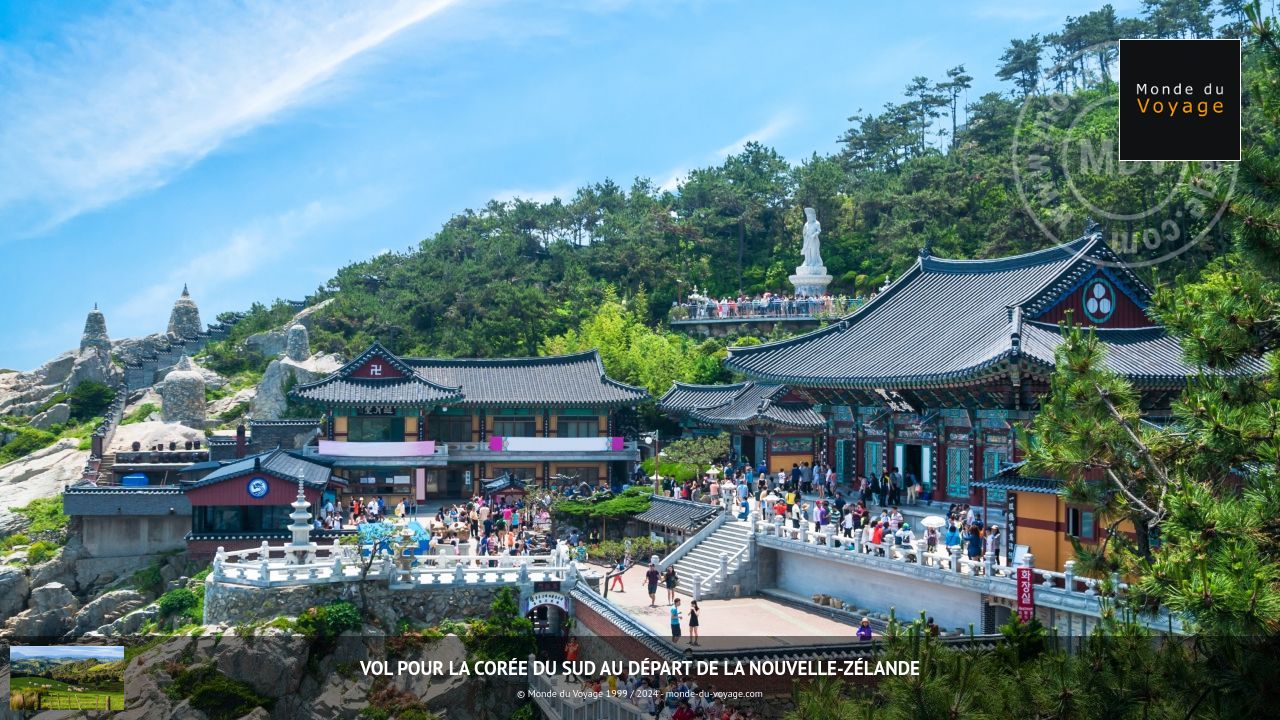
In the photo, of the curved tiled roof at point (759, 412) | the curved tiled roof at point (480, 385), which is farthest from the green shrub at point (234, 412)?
the curved tiled roof at point (759, 412)

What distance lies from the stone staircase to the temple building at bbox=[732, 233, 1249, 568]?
5.87m

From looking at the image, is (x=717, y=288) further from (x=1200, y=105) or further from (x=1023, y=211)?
(x=1200, y=105)

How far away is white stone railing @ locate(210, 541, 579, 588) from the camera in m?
32.8

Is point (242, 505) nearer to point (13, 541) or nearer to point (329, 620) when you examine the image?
point (329, 620)

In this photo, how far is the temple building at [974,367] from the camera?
29172mm

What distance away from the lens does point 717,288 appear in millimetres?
78375

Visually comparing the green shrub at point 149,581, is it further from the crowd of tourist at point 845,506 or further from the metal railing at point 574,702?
the crowd of tourist at point 845,506

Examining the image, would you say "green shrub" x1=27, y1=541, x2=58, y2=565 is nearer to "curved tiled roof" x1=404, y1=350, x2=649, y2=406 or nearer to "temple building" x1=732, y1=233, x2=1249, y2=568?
"curved tiled roof" x1=404, y1=350, x2=649, y2=406

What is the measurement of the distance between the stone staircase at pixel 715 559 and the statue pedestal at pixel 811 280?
A: 34969 mm

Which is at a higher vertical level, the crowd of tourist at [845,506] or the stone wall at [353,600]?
the crowd of tourist at [845,506]

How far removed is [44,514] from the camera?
2021 inches

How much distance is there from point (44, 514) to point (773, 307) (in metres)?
38.3

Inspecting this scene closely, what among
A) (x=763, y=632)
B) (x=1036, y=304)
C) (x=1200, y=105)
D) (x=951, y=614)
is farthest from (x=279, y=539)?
(x=1200, y=105)

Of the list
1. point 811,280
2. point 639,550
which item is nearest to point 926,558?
point 639,550
